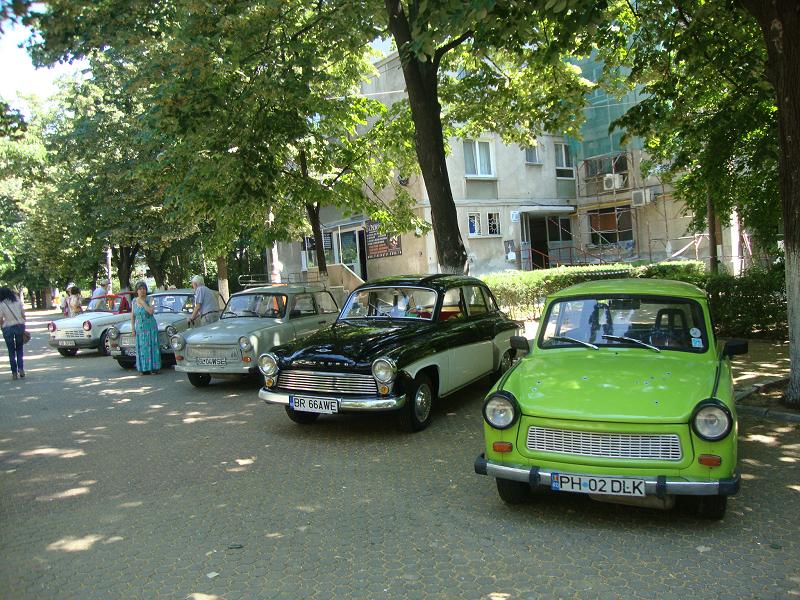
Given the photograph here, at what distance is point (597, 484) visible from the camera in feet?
13.8

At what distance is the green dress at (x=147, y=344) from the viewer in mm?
12438

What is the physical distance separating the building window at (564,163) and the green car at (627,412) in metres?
24.2

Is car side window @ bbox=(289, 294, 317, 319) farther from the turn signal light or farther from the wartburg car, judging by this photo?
the turn signal light

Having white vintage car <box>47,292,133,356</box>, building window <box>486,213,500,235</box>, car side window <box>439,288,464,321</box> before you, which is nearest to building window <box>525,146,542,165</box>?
building window <box>486,213,500,235</box>

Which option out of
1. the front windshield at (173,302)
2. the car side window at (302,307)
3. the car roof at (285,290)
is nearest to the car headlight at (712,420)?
the car side window at (302,307)

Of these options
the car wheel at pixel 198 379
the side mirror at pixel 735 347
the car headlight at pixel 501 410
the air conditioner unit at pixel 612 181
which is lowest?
the car wheel at pixel 198 379

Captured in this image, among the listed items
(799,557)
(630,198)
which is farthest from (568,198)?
(799,557)

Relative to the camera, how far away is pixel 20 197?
37.8 meters

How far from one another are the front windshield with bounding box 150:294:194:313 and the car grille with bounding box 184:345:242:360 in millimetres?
3983

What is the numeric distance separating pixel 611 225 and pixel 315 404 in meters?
24.1

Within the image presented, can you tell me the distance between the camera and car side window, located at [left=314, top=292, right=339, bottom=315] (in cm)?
1143

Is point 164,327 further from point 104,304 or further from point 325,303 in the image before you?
point 104,304

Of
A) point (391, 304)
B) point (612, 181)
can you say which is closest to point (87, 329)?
point (391, 304)

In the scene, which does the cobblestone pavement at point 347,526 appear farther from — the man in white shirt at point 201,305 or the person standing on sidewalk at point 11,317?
the person standing on sidewalk at point 11,317
